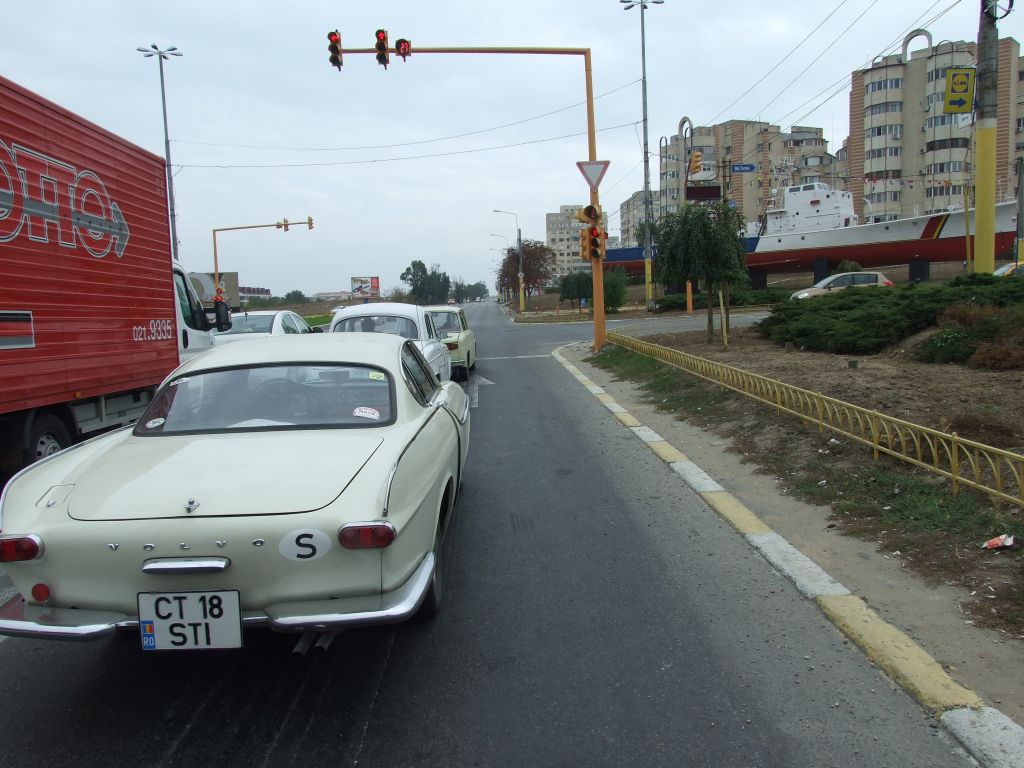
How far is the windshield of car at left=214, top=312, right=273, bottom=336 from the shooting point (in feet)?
44.8

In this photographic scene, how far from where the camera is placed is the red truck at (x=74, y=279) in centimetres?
546

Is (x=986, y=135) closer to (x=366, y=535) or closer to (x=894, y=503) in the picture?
(x=894, y=503)

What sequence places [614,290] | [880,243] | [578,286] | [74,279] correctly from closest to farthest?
[74,279], [614,290], [880,243], [578,286]

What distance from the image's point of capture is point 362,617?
8.85 ft

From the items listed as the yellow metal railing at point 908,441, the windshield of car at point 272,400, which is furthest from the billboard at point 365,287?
the windshield of car at point 272,400

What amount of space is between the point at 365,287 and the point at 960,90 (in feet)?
130

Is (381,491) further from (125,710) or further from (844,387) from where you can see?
(844,387)

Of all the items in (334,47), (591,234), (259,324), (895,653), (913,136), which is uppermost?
(913,136)

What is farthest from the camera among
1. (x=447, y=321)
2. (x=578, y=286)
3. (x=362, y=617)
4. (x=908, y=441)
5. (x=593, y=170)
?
(x=578, y=286)

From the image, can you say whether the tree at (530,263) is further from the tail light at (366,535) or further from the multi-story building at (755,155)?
the tail light at (366,535)

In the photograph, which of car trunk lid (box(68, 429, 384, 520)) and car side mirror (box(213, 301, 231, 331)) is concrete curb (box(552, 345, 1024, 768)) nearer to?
car trunk lid (box(68, 429, 384, 520))

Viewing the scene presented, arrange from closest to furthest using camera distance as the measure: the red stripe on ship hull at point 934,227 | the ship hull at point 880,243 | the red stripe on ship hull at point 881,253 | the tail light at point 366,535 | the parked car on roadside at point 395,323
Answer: the tail light at point 366,535 < the parked car on roadside at point 395,323 < the red stripe on ship hull at point 934,227 < the ship hull at point 880,243 < the red stripe on ship hull at point 881,253

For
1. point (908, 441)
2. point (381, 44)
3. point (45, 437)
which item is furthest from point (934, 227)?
point (45, 437)

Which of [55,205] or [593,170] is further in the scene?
[593,170]
